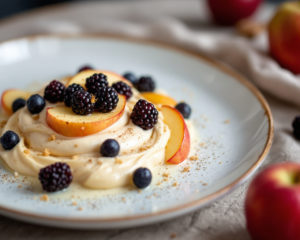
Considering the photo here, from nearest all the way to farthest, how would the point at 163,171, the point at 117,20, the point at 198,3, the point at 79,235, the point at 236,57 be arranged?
the point at 79,235 < the point at 163,171 < the point at 236,57 < the point at 117,20 < the point at 198,3

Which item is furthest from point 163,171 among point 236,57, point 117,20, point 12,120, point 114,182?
point 117,20

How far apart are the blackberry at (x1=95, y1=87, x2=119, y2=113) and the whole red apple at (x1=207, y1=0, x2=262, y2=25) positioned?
8.34 feet

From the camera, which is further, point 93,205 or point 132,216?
point 93,205

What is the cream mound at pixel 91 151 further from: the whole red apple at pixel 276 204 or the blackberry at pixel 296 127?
the blackberry at pixel 296 127

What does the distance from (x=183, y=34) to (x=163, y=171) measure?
2.11 meters

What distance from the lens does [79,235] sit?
2.22 metres

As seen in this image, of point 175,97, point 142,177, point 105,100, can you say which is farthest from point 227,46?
point 142,177

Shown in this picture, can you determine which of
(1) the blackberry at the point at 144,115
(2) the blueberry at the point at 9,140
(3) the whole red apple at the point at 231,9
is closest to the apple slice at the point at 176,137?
(1) the blackberry at the point at 144,115

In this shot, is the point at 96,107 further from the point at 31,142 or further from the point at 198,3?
the point at 198,3

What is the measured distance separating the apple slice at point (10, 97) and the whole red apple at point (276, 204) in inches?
73.8

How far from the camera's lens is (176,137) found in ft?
9.03

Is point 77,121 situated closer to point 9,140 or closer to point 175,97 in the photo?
point 9,140

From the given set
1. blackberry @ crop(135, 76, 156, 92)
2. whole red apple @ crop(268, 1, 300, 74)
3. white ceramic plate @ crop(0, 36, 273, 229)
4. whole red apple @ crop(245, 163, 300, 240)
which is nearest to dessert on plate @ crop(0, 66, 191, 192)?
white ceramic plate @ crop(0, 36, 273, 229)

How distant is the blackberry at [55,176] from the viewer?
230cm
